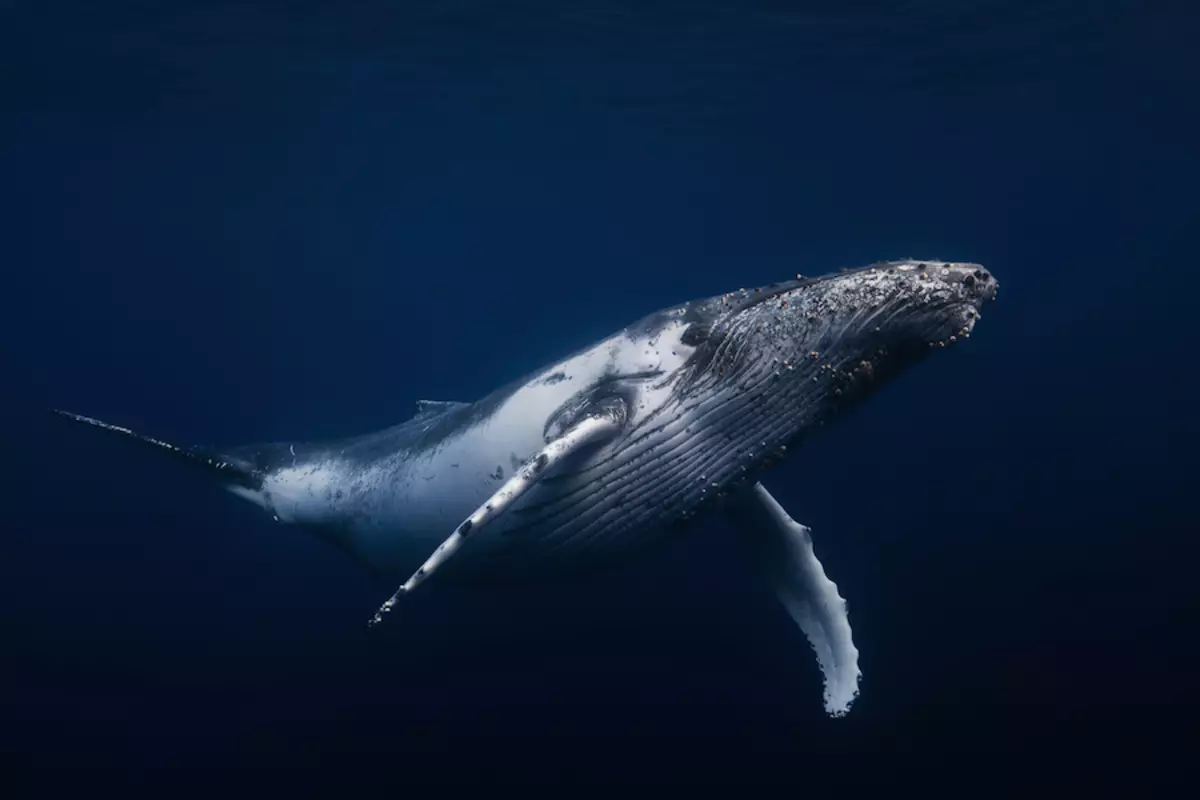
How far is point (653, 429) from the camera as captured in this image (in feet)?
17.4

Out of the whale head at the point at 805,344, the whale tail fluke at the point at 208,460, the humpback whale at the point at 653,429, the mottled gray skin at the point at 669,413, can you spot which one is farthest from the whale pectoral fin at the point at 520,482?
the whale tail fluke at the point at 208,460

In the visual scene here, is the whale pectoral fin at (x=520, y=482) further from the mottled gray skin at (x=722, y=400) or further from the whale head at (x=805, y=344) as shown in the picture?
the whale head at (x=805, y=344)

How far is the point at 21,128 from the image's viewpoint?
1502 inches

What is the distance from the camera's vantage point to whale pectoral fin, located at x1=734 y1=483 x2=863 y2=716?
23.9 feet

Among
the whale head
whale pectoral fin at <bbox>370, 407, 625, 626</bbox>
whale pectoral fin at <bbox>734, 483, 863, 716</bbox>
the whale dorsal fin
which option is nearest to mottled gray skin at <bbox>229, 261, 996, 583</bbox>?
the whale head

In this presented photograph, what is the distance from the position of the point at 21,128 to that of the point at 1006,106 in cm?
5007

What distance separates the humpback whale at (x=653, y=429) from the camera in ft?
15.8

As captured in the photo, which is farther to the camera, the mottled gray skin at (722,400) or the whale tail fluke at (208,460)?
the whale tail fluke at (208,460)

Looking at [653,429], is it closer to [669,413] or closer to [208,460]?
[669,413]

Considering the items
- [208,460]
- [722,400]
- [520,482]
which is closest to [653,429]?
[722,400]

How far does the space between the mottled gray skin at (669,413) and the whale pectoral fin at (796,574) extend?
6.64ft

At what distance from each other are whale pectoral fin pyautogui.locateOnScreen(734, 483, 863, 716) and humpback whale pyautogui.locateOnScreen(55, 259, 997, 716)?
1.9 inches

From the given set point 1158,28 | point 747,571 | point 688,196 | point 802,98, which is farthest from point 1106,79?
point 688,196

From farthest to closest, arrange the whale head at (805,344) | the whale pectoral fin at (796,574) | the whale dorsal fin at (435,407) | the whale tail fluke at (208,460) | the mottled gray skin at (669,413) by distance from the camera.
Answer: the whale tail fluke at (208,460) < the whale dorsal fin at (435,407) < the whale pectoral fin at (796,574) < the mottled gray skin at (669,413) < the whale head at (805,344)
